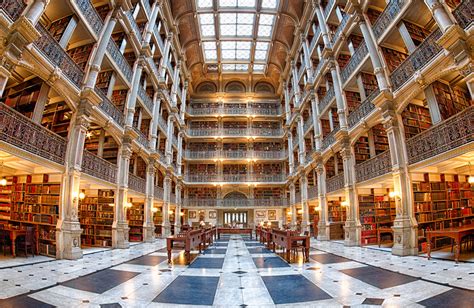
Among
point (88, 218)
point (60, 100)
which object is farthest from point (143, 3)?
point (88, 218)

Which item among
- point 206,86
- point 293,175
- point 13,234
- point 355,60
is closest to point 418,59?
point 355,60

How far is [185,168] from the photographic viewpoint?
1034 inches

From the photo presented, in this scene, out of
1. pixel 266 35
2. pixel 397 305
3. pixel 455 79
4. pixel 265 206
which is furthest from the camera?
pixel 265 206

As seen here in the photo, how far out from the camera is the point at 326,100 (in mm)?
15766

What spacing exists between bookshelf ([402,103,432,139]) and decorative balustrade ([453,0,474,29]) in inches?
148

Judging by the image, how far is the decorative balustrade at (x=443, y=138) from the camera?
6613mm

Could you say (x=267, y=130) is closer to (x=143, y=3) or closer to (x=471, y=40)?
(x=143, y=3)

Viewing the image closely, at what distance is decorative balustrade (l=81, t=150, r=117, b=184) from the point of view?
9.59 metres

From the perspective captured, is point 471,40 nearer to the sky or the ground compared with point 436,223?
nearer to the sky

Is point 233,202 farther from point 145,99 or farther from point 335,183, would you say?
point 145,99

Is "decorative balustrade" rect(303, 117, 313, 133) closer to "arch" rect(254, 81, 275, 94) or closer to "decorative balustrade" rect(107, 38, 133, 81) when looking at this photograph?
"arch" rect(254, 81, 275, 94)

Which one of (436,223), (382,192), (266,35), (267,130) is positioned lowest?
(436,223)

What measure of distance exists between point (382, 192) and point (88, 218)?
1326 centimetres

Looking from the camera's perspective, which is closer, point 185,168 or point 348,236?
point 348,236
